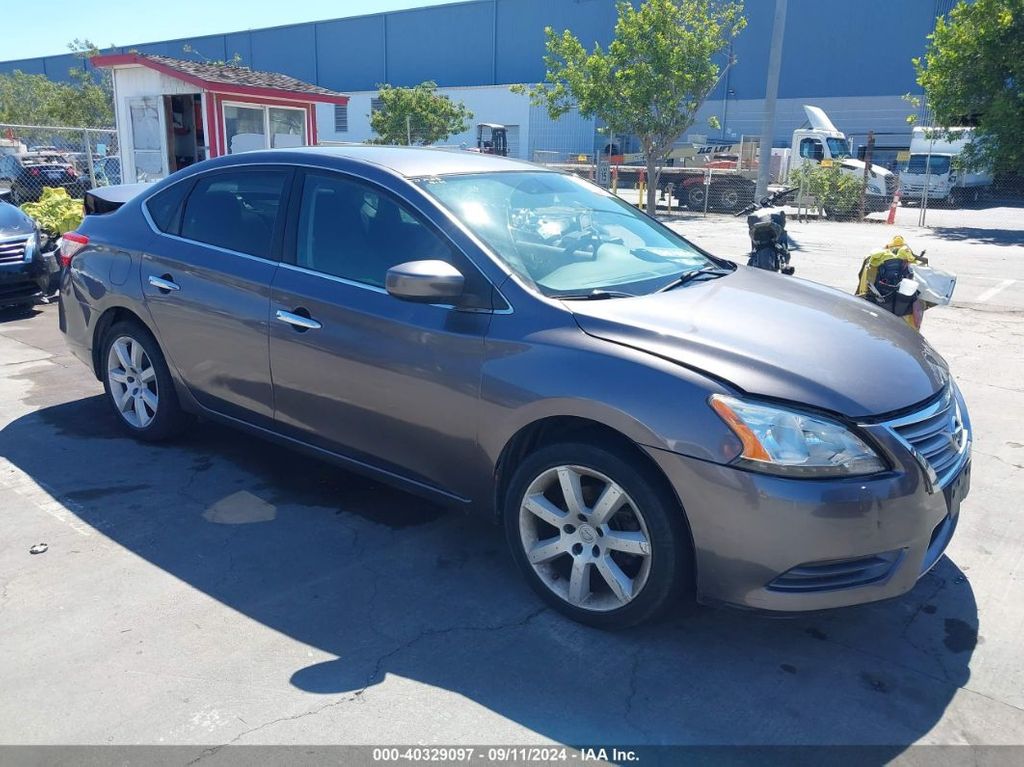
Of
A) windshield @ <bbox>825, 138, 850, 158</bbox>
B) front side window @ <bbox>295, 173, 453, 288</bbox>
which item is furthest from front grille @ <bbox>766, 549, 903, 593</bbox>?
windshield @ <bbox>825, 138, 850, 158</bbox>

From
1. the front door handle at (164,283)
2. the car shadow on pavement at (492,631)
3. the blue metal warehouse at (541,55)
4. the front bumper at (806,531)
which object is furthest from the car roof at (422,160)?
the blue metal warehouse at (541,55)

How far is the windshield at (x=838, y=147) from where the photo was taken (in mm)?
29078

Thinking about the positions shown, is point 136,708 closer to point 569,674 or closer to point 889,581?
point 569,674

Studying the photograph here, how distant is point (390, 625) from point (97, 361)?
3.04 metres

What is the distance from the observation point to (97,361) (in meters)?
5.16

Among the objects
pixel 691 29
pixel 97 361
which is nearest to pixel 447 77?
pixel 691 29

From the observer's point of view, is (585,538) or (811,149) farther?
(811,149)

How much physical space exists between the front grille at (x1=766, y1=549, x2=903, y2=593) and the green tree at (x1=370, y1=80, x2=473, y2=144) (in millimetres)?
36627

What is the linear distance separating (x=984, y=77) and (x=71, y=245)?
23.2 meters

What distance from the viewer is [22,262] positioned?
8.47 meters

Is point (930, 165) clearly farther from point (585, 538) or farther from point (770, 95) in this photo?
point (585, 538)

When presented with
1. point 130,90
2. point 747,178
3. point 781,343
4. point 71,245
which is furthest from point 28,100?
point 781,343

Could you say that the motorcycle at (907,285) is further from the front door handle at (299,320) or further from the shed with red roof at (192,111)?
the shed with red roof at (192,111)

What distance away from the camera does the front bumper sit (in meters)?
2.69
